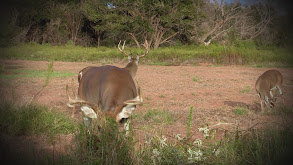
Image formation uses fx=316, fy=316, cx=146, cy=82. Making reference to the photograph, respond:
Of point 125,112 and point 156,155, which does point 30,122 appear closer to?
point 125,112

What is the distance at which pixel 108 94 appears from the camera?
14.5 ft

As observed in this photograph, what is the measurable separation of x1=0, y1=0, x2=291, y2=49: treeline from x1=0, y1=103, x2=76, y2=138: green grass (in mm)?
22388

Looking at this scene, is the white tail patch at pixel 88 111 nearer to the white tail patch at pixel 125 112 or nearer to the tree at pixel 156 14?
the white tail patch at pixel 125 112

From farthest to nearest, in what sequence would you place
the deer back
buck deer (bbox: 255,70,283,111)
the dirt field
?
buck deer (bbox: 255,70,283,111)
the dirt field
the deer back

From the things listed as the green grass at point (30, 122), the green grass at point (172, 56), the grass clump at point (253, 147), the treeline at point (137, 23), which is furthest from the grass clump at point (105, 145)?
the treeline at point (137, 23)

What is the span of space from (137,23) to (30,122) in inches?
948

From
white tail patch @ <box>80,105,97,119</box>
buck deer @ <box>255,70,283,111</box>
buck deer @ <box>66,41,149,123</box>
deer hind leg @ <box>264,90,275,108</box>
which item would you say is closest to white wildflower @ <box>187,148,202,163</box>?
buck deer @ <box>66,41,149,123</box>

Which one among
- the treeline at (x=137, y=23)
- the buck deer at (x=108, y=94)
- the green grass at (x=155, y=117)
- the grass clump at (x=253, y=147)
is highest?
the treeline at (x=137, y=23)

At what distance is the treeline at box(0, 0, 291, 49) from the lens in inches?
1134

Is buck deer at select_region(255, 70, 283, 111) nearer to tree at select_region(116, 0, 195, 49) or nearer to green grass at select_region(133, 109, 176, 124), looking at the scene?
green grass at select_region(133, 109, 176, 124)

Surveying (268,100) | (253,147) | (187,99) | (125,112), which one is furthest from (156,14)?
(253,147)

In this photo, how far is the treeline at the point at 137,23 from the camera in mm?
28797

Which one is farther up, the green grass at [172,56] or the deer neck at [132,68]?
the green grass at [172,56]

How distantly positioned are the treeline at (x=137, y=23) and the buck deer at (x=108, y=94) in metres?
23.5
